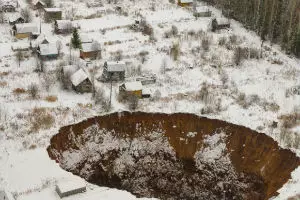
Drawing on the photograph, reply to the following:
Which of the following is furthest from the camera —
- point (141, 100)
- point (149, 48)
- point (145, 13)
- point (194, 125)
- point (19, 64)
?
point (145, 13)

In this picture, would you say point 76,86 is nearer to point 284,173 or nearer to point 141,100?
point 141,100

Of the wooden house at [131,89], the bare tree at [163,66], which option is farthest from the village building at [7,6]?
the wooden house at [131,89]

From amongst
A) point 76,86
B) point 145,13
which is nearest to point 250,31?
point 145,13

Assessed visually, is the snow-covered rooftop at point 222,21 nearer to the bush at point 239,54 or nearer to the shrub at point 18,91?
the bush at point 239,54

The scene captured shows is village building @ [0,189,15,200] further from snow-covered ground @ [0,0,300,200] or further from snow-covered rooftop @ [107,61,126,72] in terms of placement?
snow-covered rooftop @ [107,61,126,72]

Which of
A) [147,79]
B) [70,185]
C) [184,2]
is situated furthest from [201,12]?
[70,185]

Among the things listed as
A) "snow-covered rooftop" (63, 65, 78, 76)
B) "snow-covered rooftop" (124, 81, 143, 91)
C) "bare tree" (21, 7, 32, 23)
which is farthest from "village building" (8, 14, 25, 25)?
"snow-covered rooftop" (124, 81, 143, 91)
